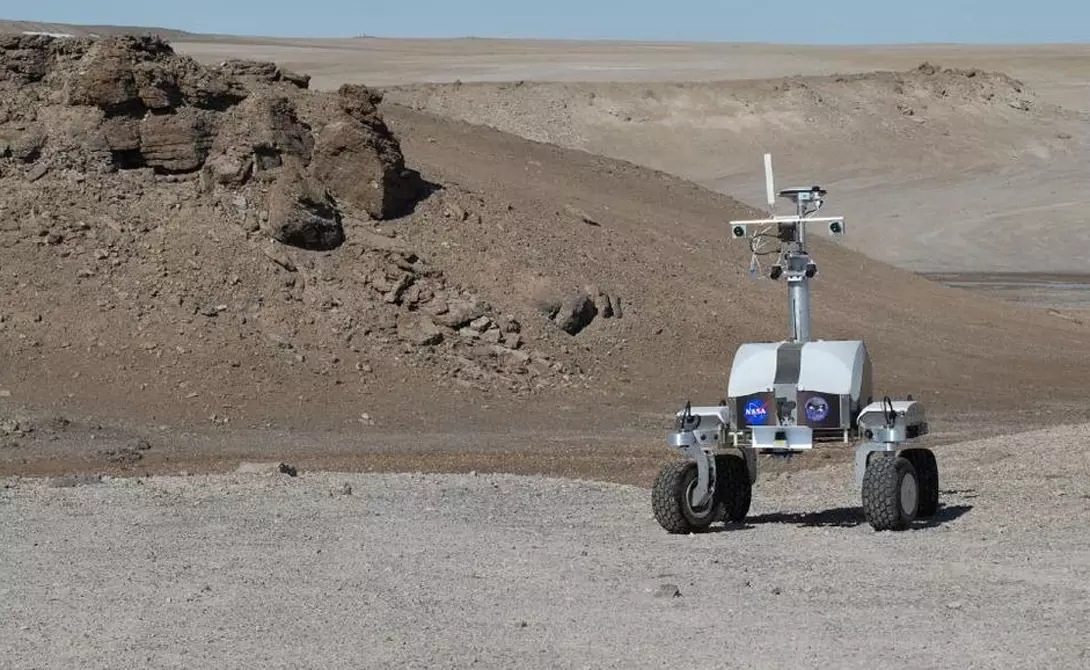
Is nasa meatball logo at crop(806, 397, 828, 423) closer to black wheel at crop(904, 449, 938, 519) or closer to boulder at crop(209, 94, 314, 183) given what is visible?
black wheel at crop(904, 449, 938, 519)

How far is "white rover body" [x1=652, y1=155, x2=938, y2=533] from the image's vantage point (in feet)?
42.0

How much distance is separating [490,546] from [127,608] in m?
3.03

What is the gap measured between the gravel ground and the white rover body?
0.30 metres

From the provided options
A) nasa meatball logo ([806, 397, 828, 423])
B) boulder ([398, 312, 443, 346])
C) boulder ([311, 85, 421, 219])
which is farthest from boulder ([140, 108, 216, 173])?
nasa meatball logo ([806, 397, 828, 423])

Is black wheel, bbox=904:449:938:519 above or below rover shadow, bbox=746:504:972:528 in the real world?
above

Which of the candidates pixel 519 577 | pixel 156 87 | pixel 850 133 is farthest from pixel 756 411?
pixel 850 133

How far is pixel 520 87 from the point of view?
3179 inches

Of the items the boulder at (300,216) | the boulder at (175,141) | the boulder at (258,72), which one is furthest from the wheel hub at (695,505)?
the boulder at (258,72)

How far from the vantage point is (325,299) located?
1056 inches

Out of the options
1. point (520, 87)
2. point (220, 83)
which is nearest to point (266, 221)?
point (220, 83)

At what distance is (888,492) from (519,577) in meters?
2.92

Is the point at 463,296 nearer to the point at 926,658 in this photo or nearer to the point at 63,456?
the point at 63,456

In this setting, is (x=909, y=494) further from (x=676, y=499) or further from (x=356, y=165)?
(x=356, y=165)

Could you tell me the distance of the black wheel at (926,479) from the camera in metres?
13.7
